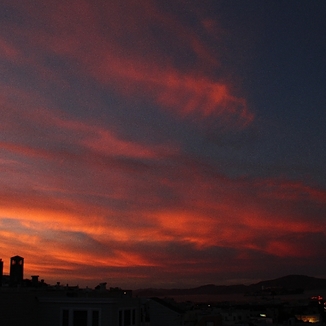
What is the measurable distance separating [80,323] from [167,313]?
15.4 metres

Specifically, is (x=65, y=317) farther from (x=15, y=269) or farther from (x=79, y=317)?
(x=15, y=269)

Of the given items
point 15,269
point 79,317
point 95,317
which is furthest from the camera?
point 15,269

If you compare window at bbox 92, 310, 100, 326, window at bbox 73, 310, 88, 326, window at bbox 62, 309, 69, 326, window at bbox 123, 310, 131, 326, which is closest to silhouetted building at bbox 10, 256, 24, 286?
window at bbox 62, 309, 69, 326

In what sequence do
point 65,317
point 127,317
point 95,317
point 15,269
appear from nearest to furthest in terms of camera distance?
point 95,317, point 65,317, point 127,317, point 15,269

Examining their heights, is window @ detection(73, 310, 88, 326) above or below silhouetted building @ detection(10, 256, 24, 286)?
below

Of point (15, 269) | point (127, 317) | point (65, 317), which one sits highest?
point (15, 269)

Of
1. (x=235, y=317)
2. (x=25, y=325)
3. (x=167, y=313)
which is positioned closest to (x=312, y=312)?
(x=235, y=317)

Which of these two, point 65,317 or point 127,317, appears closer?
point 65,317

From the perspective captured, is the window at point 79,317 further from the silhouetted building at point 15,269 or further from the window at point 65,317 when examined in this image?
the silhouetted building at point 15,269

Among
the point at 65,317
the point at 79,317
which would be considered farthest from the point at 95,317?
the point at 65,317

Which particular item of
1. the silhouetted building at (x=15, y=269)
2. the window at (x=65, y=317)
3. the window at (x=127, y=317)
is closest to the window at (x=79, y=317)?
the window at (x=65, y=317)

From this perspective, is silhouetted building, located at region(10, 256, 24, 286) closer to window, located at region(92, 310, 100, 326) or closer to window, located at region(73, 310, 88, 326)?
window, located at region(73, 310, 88, 326)

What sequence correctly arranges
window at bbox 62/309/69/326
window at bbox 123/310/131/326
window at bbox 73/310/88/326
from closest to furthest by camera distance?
window at bbox 73/310/88/326
window at bbox 62/309/69/326
window at bbox 123/310/131/326

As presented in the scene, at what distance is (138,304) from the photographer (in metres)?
28.8
